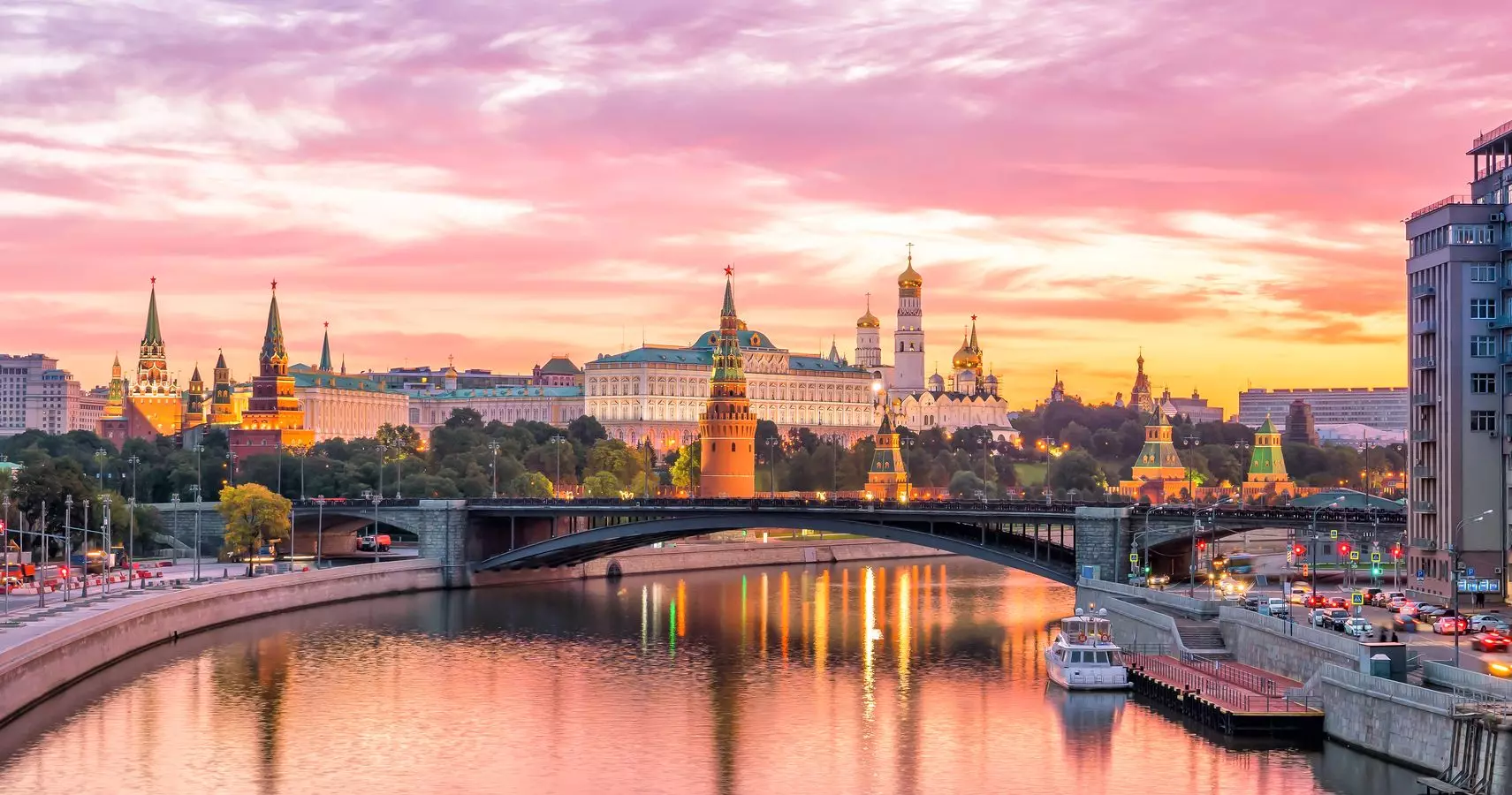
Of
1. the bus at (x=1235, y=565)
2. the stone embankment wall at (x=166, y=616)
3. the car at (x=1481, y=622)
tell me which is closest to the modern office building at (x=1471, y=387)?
the car at (x=1481, y=622)

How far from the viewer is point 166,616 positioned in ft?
320

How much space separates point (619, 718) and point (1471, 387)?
40921mm

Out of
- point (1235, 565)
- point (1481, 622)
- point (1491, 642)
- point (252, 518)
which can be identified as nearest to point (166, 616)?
point (252, 518)

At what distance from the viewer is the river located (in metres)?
65.1

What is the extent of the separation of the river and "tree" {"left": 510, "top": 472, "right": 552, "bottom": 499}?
67963mm

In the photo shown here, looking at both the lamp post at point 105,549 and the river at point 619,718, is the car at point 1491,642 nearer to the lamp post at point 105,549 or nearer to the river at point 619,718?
the river at point 619,718

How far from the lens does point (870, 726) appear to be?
76.1 metres

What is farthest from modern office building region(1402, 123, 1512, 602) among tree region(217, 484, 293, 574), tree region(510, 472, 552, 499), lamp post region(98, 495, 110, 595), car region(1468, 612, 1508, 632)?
tree region(510, 472, 552, 499)

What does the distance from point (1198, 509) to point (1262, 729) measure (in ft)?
143

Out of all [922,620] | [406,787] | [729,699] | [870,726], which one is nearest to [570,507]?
[922,620]

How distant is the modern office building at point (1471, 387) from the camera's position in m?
90.9

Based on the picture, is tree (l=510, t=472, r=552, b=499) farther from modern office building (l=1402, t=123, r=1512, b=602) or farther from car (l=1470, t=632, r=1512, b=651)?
car (l=1470, t=632, r=1512, b=651)

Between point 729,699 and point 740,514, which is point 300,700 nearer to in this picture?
point 729,699

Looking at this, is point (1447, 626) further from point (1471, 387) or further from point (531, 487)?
point (531, 487)
